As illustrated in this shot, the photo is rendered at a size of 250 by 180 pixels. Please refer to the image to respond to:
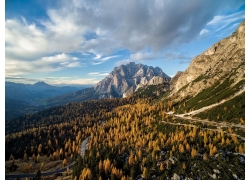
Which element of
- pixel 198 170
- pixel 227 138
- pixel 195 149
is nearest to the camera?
pixel 198 170

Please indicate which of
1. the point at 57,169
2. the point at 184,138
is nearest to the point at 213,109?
the point at 184,138

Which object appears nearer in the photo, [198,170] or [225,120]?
[198,170]

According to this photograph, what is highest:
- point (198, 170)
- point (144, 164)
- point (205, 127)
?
point (205, 127)

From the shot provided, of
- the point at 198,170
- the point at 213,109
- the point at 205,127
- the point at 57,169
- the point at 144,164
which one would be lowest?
the point at 57,169

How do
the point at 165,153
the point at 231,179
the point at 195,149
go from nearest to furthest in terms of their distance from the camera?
the point at 231,179, the point at 195,149, the point at 165,153

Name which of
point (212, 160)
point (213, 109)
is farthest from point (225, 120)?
point (212, 160)

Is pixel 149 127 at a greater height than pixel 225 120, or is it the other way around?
pixel 225 120
